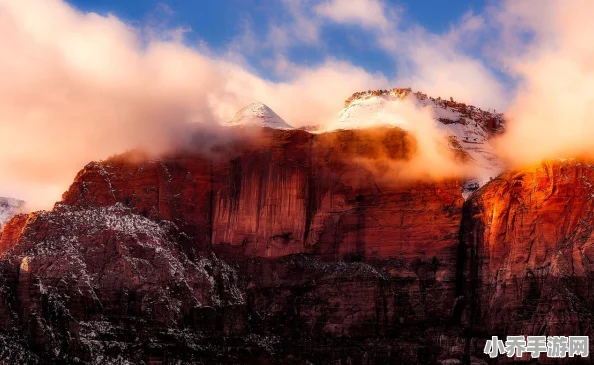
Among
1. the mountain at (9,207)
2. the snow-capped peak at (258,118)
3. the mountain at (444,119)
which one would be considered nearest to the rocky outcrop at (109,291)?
the snow-capped peak at (258,118)

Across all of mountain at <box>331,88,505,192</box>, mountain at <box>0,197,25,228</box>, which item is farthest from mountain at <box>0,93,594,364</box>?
mountain at <box>0,197,25,228</box>

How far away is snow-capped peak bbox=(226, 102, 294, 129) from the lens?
5930 inches

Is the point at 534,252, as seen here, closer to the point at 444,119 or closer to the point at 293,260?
the point at 293,260

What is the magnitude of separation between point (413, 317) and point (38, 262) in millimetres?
38955

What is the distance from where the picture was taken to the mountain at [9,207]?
17735 centimetres

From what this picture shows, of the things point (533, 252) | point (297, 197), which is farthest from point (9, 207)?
point (533, 252)

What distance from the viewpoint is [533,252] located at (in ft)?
445

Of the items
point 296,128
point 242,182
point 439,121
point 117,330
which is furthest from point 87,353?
point 439,121

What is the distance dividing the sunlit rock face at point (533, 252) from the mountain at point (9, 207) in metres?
64.4

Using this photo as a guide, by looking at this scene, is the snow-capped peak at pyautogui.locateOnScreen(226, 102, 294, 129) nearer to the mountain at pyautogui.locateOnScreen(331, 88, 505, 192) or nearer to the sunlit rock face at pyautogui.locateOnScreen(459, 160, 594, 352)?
the mountain at pyautogui.locateOnScreen(331, 88, 505, 192)

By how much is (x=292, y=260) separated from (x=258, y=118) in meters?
17.4

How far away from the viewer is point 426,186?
479 feet

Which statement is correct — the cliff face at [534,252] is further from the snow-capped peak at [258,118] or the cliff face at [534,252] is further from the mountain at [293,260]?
the snow-capped peak at [258,118]

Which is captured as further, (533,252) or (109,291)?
(533,252)
